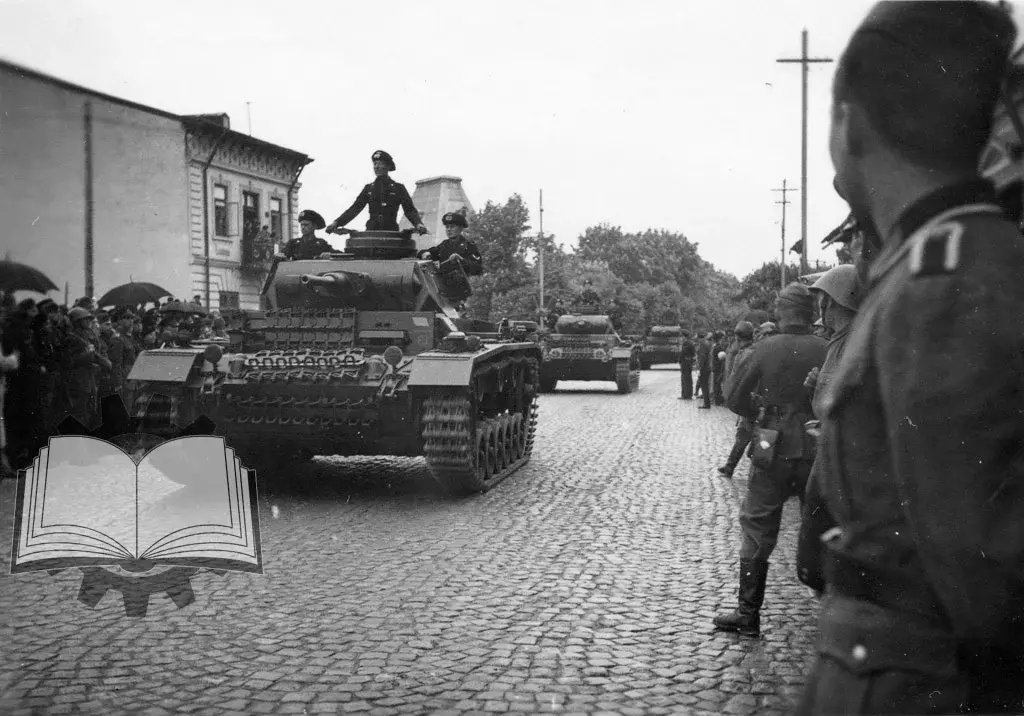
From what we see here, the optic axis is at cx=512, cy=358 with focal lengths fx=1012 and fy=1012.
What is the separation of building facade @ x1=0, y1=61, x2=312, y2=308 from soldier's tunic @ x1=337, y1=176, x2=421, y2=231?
104 centimetres

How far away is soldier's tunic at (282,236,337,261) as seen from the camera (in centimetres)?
1035

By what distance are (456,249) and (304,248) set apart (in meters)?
1.56

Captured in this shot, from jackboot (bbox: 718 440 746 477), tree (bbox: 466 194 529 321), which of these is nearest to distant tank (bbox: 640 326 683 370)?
tree (bbox: 466 194 529 321)

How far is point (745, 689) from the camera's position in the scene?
3.88 meters

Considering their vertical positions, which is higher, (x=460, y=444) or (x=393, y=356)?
(x=393, y=356)

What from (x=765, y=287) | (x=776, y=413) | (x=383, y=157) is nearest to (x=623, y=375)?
(x=765, y=287)

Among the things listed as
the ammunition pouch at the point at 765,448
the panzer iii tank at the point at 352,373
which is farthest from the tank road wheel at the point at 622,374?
the ammunition pouch at the point at 765,448

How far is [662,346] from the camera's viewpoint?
3756 centimetres

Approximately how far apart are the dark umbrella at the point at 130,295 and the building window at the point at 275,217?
385cm

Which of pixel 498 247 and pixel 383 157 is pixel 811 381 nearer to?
pixel 383 157

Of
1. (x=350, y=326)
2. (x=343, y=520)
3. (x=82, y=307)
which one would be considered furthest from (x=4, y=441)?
(x=343, y=520)

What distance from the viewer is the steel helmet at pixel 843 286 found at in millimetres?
4137

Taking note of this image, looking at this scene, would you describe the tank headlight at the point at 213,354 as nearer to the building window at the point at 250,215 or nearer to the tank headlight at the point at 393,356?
the tank headlight at the point at 393,356

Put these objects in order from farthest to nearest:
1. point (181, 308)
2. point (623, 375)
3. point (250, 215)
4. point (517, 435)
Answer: point (623, 375) < point (250, 215) < point (181, 308) < point (517, 435)
